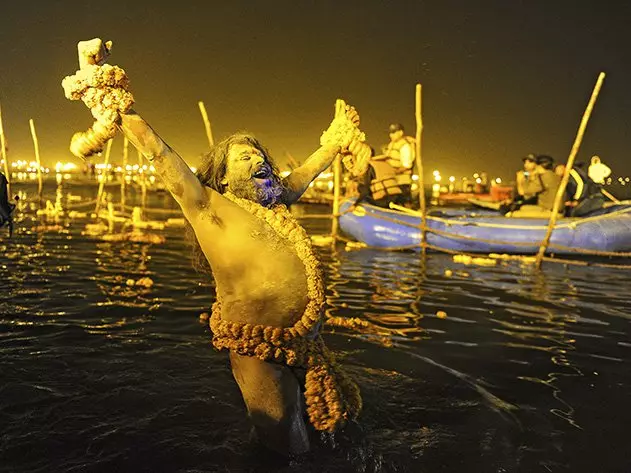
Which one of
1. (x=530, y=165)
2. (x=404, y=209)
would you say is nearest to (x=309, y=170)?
(x=404, y=209)

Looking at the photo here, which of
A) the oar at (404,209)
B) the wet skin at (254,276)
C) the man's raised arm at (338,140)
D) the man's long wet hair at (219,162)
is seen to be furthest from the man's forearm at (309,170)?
the oar at (404,209)

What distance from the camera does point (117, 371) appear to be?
4.75 m

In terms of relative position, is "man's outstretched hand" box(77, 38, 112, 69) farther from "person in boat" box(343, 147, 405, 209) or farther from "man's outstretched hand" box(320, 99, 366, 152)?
"person in boat" box(343, 147, 405, 209)

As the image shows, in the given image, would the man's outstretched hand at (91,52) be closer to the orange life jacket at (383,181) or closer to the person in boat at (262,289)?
the person in boat at (262,289)

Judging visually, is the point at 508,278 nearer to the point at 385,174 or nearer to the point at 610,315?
the point at 610,315

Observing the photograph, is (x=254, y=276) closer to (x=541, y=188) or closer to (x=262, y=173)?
(x=262, y=173)

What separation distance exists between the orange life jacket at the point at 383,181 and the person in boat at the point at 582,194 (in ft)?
13.7

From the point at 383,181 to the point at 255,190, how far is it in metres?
11.7

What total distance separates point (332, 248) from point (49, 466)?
11034 millimetres

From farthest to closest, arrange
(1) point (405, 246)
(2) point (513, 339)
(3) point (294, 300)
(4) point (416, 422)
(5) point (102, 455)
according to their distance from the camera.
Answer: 1. (1) point (405, 246)
2. (2) point (513, 339)
3. (4) point (416, 422)
4. (5) point (102, 455)
5. (3) point (294, 300)

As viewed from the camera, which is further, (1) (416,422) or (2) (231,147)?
(1) (416,422)

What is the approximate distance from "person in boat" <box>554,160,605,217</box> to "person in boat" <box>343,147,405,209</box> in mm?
4174

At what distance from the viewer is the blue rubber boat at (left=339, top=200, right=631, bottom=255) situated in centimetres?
1237

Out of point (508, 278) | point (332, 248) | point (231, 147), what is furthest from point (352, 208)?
point (231, 147)
